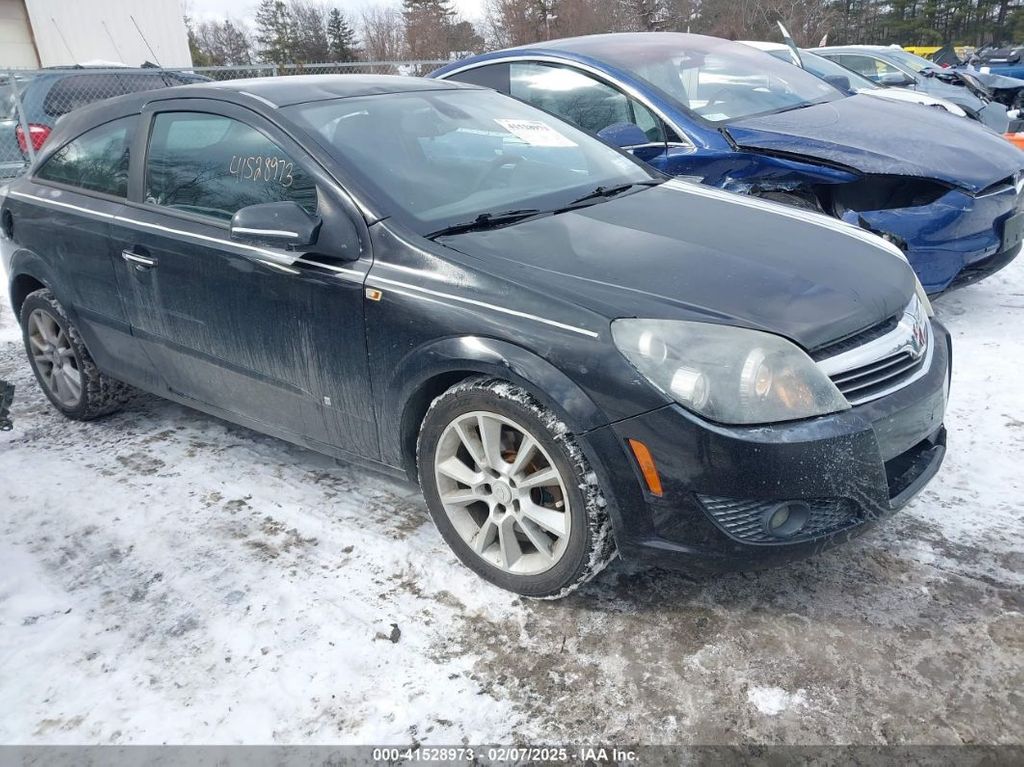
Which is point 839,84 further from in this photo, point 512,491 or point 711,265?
point 512,491

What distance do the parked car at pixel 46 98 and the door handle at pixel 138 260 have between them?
274 inches

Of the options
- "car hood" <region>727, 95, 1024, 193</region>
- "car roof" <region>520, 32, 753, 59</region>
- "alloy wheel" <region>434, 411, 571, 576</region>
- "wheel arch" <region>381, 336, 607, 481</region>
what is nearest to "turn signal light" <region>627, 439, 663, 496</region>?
"wheel arch" <region>381, 336, 607, 481</region>

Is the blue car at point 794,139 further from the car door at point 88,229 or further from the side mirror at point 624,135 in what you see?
the car door at point 88,229

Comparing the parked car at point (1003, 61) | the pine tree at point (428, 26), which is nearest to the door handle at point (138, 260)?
the parked car at point (1003, 61)

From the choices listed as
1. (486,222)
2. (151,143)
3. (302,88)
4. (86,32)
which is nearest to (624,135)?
(302,88)

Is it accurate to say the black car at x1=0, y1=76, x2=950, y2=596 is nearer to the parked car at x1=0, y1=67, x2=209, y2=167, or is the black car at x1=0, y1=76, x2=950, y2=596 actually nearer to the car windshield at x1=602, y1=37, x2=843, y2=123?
the car windshield at x1=602, y1=37, x2=843, y2=123

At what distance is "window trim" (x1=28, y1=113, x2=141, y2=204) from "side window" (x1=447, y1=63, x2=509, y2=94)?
2467 mm

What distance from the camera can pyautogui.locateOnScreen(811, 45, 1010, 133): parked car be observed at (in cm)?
939

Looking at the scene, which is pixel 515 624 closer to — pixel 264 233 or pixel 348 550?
pixel 348 550

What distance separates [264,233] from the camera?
8.97ft

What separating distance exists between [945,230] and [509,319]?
2.99 meters

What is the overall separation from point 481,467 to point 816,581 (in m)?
1.14

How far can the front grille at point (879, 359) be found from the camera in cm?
232

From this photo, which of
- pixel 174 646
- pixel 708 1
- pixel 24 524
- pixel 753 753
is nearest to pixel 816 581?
pixel 753 753
